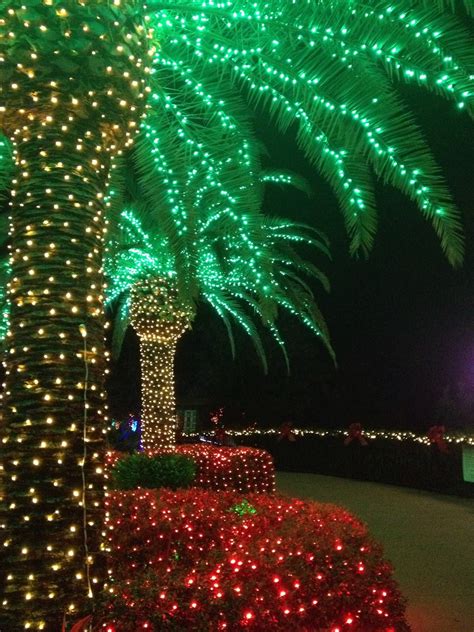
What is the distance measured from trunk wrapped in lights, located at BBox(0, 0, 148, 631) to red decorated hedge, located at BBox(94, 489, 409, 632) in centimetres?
47

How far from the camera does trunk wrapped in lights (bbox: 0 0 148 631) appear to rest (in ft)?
13.3

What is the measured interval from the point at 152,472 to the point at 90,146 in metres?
8.38

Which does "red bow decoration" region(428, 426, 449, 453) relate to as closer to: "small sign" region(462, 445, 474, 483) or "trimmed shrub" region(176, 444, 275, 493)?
"small sign" region(462, 445, 474, 483)

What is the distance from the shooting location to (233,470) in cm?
1455

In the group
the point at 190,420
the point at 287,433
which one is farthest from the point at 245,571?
the point at 190,420

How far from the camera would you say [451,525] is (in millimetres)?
12438

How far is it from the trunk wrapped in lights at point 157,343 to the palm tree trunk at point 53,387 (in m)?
9.47

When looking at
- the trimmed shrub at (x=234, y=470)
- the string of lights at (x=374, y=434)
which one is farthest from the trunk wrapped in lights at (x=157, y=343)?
the string of lights at (x=374, y=434)

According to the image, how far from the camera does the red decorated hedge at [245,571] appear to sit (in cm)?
406

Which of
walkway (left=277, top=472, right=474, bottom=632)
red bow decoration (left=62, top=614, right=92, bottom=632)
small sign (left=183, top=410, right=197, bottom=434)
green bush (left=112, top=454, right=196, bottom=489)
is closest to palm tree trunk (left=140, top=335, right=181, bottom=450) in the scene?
green bush (left=112, top=454, right=196, bottom=489)

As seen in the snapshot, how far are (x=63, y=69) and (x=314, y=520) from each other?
4742mm

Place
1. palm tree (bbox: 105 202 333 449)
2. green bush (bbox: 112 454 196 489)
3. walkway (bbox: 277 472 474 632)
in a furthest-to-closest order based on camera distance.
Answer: palm tree (bbox: 105 202 333 449)
green bush (bbox: 112 454 196 489)
walkway (bbox: 277 472 474 632)

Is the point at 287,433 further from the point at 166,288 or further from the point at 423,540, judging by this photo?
the point at 423,540

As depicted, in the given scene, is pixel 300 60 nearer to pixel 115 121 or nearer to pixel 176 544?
pixel 115 121
